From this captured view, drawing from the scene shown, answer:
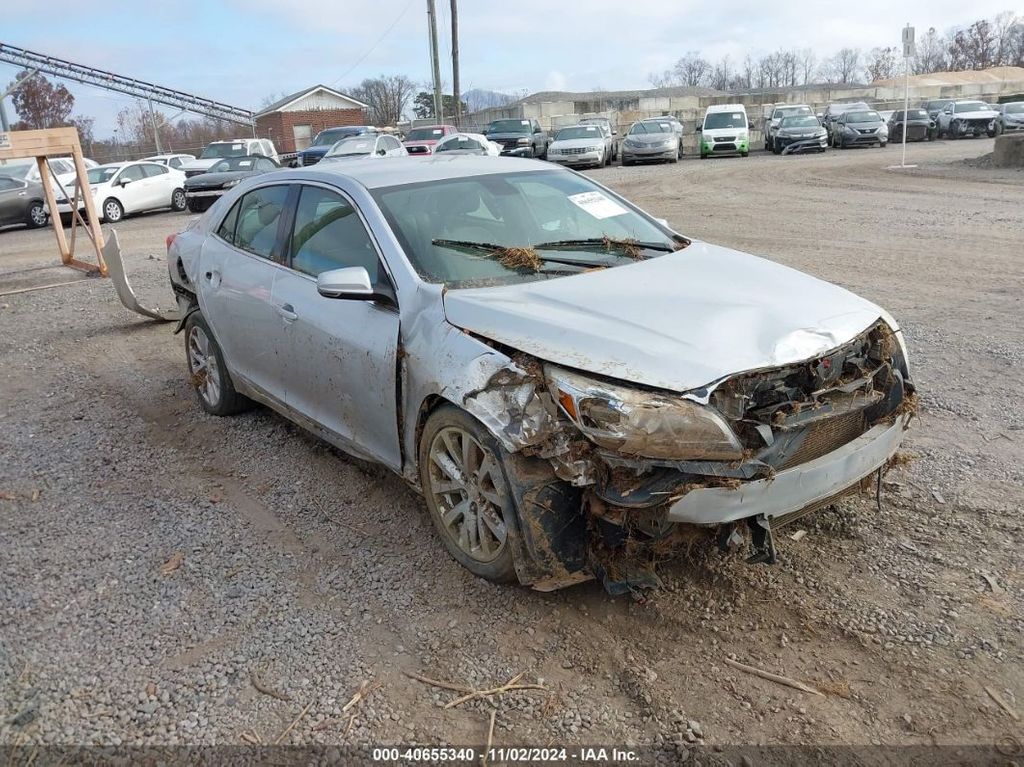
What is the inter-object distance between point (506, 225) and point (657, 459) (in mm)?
1854

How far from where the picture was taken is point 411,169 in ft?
15.5

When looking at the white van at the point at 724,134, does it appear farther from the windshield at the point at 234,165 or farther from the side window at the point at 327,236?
the side window at the point at 327,236

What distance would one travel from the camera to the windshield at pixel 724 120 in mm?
30503

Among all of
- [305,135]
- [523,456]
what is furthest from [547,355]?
[305,135]

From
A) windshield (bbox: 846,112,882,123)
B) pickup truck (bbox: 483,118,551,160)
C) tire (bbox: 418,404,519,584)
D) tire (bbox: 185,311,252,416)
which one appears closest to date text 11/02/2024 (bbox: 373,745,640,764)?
tire (bbox: 418,404,519,584)

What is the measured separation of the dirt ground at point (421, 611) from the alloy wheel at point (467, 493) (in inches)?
8.5

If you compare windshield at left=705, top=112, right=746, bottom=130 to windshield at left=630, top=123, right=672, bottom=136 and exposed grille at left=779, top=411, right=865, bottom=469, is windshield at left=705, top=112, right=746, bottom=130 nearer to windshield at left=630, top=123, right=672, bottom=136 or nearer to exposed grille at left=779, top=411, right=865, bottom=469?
windshield at left=630, top=123, right=672, bottom=136

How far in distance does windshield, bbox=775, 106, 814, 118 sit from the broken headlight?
102 feet

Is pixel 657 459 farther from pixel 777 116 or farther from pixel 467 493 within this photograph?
pixel 777 116

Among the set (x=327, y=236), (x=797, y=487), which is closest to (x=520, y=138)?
(x=327, y=236)

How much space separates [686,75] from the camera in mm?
96250

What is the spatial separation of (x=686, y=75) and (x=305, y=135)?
54162 mm

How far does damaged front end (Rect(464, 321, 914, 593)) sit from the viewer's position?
118 inches

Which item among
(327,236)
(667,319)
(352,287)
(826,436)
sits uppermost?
(327,236)
